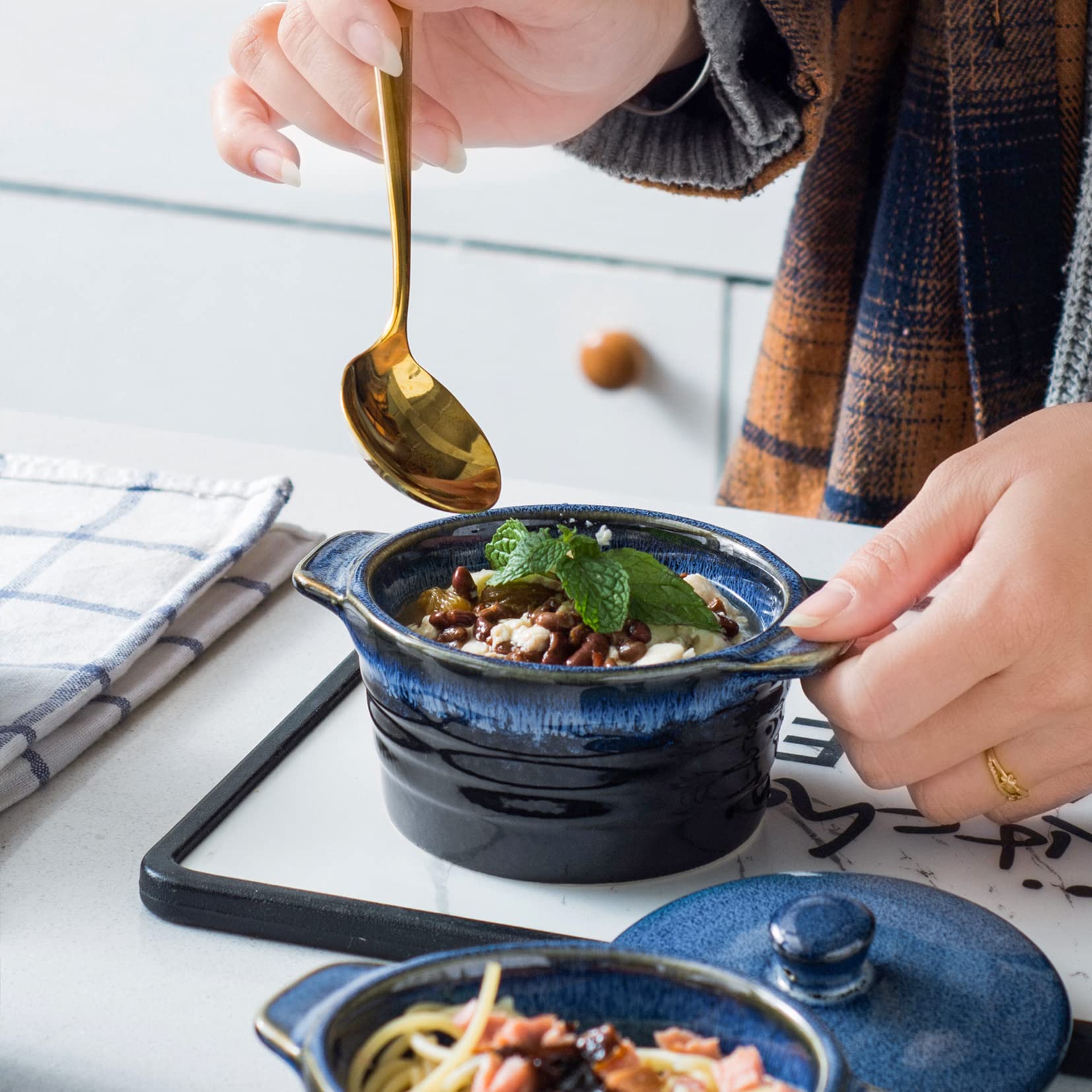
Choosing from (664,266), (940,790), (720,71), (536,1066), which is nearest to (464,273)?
(664,266)

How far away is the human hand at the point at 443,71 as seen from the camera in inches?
33.9

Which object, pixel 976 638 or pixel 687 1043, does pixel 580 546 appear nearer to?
pixel 976 638

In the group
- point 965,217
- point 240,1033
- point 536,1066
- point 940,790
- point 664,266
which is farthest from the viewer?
point 664,266

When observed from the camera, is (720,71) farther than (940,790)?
Yes

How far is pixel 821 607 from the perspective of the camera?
2.16 ft

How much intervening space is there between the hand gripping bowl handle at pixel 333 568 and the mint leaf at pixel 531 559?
3.0 inches

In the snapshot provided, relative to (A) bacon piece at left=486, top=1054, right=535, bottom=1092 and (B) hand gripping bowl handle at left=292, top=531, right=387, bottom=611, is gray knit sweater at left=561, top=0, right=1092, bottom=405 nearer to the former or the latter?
(B) hand gripping bowl handle at left=292, top=531, right=387, bottom=611

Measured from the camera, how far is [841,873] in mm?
616

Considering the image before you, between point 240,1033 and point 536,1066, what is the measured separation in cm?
21

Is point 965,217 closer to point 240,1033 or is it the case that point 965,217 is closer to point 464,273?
point 240,1033

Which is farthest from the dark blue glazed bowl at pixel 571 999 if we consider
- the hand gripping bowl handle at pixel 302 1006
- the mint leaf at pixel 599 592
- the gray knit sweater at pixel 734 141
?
the gray knit sweater at pixel 734 141

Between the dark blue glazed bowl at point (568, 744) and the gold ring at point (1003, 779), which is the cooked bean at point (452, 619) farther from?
the gold ring at point (1003, 779)

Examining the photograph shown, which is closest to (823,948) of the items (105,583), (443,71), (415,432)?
(415,432)

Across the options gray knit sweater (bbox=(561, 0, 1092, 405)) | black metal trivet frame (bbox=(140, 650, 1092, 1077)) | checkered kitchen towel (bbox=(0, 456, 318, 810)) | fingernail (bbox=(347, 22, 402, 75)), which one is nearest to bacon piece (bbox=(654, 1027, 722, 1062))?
black metal trivet frame (bbox=(140, 650, 1092, 1077))
